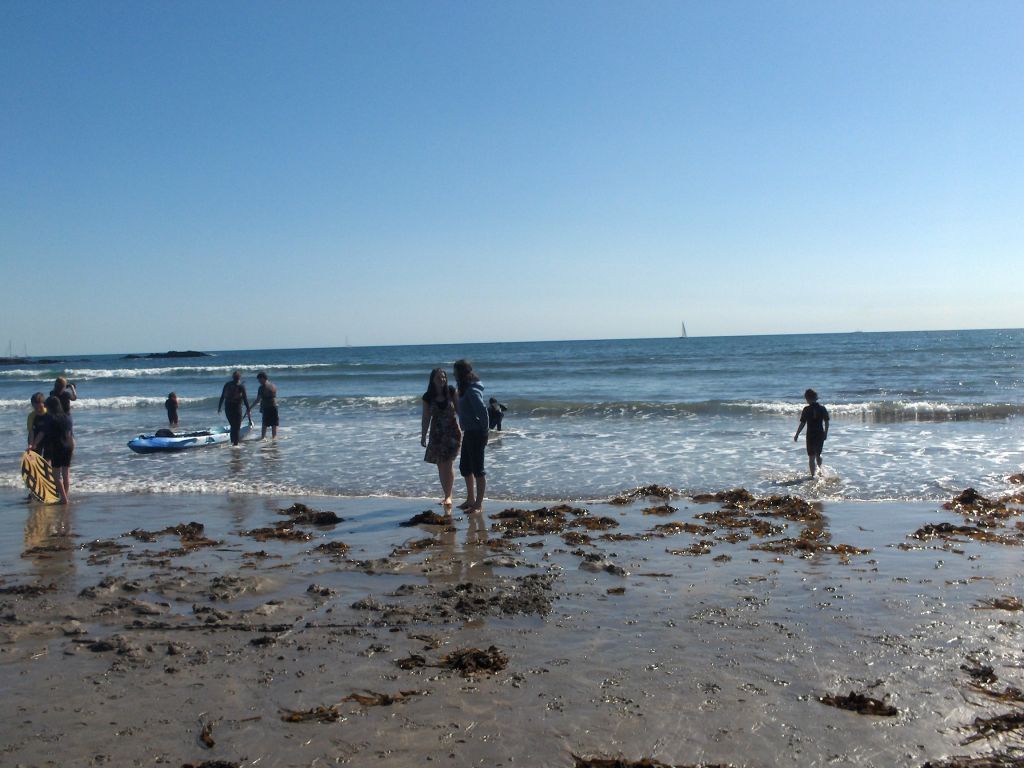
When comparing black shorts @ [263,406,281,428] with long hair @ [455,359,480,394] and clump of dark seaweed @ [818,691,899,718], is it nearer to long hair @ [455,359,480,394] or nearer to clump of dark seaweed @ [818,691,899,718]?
long hair @ [455,359,480,394]

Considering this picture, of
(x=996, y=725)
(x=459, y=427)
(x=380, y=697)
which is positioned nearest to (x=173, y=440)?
(x=459, y=427)

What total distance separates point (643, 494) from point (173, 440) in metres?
10.5

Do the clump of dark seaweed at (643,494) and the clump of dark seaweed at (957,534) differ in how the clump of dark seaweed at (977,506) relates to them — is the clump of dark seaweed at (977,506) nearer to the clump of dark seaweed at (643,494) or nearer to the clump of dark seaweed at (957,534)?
the clump of dark seaweed at (957,534)

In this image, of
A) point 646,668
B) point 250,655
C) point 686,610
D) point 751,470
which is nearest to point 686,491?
point 751,470

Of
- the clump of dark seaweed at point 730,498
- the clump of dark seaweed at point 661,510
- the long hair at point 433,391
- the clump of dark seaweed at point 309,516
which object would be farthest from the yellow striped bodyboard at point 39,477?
the clump of dark seaweed at point 730,498

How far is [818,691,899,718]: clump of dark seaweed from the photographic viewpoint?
374 centimetres

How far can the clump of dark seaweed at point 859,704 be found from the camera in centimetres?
374

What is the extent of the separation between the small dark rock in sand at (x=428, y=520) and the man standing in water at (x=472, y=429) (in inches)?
24.7

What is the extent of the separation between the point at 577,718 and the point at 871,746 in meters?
1.29

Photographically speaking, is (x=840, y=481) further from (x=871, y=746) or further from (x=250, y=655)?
(x=250, y=655)

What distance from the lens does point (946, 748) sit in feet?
11.2

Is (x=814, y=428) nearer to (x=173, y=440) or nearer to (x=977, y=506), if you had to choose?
(x=977, y=506)

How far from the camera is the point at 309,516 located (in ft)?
29.4

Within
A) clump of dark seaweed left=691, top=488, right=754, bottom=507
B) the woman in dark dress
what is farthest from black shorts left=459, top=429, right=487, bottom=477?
clump of dark seaweed left=691, top=488, right=754, bottom=507
